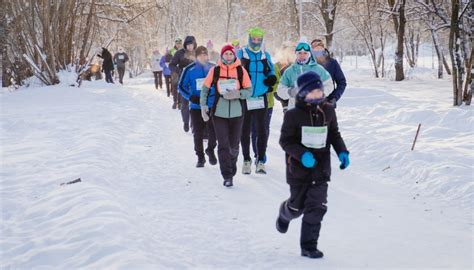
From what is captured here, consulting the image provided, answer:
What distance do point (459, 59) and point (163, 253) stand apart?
32.5 feet

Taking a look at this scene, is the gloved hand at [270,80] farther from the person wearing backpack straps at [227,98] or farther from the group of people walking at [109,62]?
the group of people walking at [109,62]

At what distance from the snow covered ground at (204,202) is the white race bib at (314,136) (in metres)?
0.97

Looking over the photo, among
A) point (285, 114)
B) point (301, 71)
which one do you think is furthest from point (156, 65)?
point (285, 114)

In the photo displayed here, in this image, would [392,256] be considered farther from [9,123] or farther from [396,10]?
[396,10]

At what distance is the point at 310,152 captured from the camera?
395cm

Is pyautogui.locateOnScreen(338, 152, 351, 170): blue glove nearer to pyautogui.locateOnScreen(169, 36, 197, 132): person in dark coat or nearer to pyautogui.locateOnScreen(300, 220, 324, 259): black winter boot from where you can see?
pyautogui.locateOnScreen(300, 220, 324, 259): black winter boot

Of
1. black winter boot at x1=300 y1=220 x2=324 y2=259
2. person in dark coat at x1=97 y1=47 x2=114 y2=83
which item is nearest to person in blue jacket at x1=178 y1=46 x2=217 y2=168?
black winter boot at x1=300 y1=220 x2=324 y2=259

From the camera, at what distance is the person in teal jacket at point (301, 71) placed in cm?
624

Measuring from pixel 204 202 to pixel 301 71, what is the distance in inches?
85.7

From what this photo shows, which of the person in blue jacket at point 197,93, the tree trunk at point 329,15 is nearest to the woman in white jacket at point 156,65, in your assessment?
the tree trunk at point 329,15

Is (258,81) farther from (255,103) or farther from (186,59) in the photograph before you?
(186,59)

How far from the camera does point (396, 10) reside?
2033 cm

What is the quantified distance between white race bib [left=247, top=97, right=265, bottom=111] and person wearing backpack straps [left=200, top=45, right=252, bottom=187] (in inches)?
11.2

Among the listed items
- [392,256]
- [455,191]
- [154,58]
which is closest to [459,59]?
[455,191]
